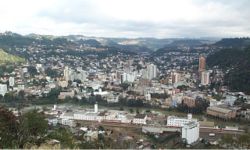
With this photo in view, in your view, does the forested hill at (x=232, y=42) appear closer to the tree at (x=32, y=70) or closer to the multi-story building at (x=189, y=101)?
the tree at (x=32, y=70)

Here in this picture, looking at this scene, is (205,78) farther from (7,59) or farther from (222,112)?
(7,59)

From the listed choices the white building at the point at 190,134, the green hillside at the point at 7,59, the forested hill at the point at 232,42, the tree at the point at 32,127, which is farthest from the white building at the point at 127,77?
the tree at the point at 32,127

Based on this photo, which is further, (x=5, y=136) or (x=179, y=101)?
(x=179, y=101)

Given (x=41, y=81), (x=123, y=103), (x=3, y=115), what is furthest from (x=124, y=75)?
(x=3, y=115)

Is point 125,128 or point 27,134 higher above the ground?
point 27,134

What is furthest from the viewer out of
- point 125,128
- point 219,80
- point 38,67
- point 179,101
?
point 38,67

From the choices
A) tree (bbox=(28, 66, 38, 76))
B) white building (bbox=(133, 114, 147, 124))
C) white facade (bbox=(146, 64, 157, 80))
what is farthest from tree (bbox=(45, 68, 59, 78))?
white building (bbox=(133, 114, 147, 124))

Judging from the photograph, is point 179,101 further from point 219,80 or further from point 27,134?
point 27,134

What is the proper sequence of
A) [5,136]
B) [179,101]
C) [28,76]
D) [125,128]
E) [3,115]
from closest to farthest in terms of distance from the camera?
1. [5,136]
2. [3,115]
3. [125,128]
4. [179,101]
5. [28,76]
